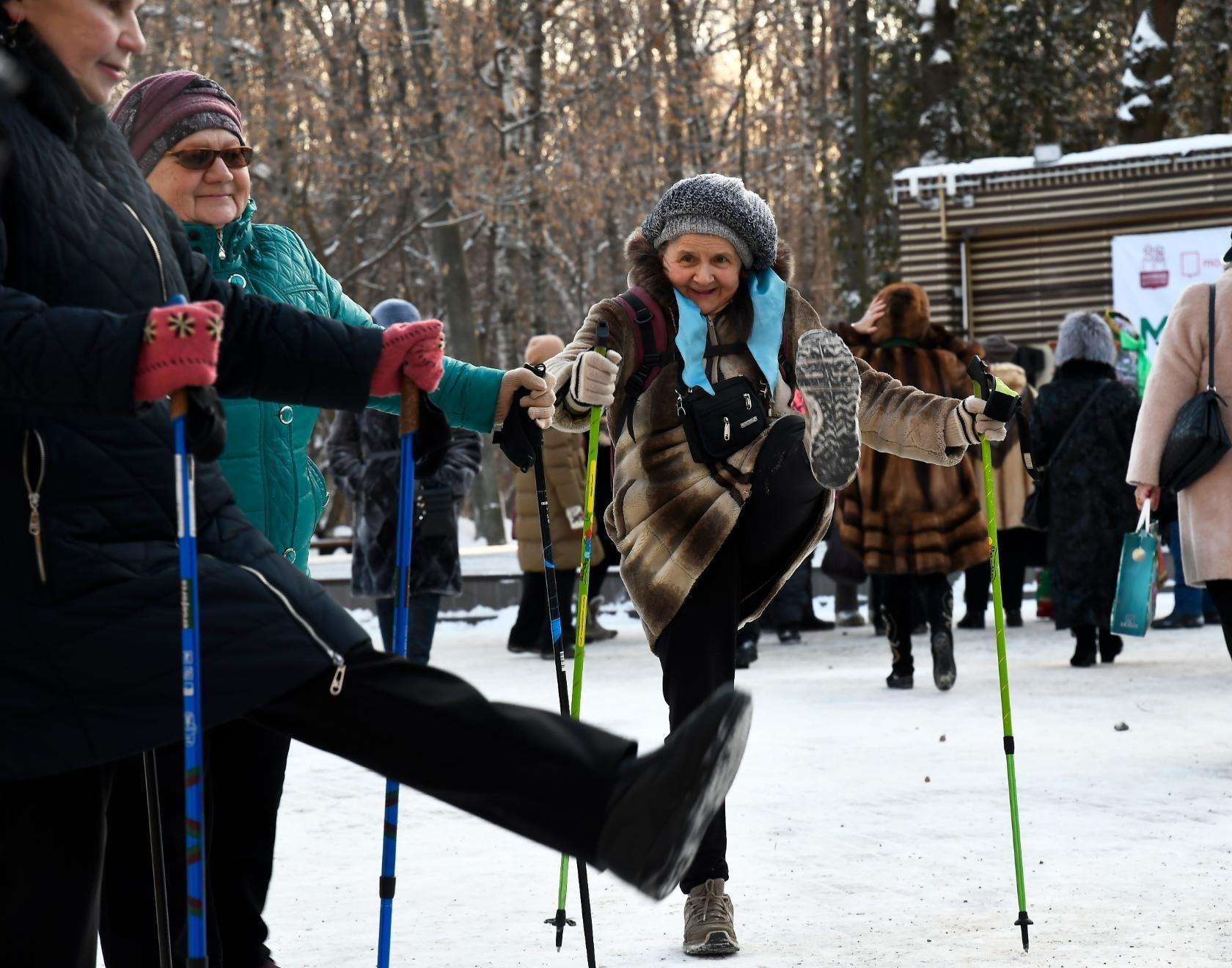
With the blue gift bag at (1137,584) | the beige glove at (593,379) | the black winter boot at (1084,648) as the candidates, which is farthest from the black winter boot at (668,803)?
the black winter boot at (1084,648)

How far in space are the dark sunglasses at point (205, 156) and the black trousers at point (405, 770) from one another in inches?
62.5

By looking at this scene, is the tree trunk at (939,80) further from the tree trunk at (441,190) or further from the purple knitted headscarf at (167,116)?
the purple knitted headscarf at (167,116)

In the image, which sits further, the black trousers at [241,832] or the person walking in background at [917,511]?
the person walking in background at [917,511]

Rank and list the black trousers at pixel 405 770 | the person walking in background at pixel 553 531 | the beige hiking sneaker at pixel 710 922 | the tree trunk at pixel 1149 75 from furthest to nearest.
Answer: the tree trunk at pixel 1149 75
the person walking in background at pixel 553 531
the beige hiking sneaker at pixel 710 922
the black trousers at pixel 405 770

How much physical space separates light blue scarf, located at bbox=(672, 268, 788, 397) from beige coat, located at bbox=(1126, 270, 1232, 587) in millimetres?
2661

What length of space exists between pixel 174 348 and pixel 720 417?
2.31 metres

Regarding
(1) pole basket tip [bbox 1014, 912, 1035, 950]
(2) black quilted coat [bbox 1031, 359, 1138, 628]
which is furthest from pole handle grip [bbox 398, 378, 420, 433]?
(2) black quilted coat [bbox 1031, 359, 1138, 628]

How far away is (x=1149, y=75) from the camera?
23812 mm

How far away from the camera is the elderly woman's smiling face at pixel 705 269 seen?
Answer: 4871 mm

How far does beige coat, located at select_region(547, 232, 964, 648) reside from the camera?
4789mm

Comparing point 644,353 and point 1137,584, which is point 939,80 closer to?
point 1137,584

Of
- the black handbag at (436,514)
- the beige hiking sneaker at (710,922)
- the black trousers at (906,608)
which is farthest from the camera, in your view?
the black handbag at (436,514)

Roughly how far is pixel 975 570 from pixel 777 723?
15.9ft

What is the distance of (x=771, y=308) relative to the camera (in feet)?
16.0
